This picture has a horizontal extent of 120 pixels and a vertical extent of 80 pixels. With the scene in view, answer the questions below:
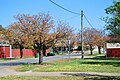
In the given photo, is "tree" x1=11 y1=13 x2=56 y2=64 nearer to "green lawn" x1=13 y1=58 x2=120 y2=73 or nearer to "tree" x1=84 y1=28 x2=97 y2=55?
"green lawn" x1=13 y1=58 x2=120 y2=73

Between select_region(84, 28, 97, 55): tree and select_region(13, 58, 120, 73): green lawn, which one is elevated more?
select_region(84, 28, 97, 55): tree

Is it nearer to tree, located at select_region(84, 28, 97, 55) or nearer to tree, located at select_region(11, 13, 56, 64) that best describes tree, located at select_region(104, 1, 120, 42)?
tree, located at select_region(11, 13, 56, 64)

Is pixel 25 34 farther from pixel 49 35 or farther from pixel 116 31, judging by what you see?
pixel 116 31

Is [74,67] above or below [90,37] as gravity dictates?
below

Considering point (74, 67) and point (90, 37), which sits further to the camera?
point (90, 37)

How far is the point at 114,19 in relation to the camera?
1078 inches

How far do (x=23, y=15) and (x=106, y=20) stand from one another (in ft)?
29.5

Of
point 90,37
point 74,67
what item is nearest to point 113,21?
point 74,67

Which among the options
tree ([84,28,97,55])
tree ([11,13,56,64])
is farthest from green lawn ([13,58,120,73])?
tree ([84,28,97,55])

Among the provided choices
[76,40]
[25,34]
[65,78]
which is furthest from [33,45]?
[76,40]

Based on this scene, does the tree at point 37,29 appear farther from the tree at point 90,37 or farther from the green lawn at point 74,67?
the tree at point 90,37

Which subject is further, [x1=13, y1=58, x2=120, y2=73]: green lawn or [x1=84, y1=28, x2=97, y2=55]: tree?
[x1=84, y1=28, x2=97, y2=55]: tree

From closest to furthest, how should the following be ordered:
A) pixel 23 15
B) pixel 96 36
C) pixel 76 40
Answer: pixel 23 15, pixel 96 36, pixel 76 40

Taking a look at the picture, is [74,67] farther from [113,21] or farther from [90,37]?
[90,37]
